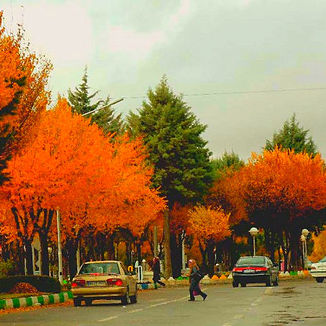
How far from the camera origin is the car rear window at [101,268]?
2888 cm

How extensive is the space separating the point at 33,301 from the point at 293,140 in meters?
56.0

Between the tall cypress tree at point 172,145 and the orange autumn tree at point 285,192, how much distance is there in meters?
6.16

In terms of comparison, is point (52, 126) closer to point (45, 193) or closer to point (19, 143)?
point (45, 193)

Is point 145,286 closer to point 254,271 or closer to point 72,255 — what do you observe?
point 72,255

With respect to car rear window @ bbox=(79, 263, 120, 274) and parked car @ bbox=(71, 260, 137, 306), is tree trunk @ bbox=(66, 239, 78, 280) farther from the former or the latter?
parked car @ bbox=(71, 260, 137, 306)

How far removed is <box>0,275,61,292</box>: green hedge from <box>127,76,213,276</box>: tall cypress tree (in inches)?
1157

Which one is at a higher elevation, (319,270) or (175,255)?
(175,255)

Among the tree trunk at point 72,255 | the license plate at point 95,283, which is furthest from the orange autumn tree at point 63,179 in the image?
the license plate at point 95,283

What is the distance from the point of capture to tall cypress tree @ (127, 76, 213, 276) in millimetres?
65875

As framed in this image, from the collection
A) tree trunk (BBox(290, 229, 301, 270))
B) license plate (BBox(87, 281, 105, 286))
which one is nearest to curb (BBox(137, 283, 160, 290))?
license plate (BBox(87, 281, 105, 286))

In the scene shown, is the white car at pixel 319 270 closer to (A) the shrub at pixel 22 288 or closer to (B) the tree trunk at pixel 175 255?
(A) the shrub at pixel 22 288

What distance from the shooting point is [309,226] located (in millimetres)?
75438

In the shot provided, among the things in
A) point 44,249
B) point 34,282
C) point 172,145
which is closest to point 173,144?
point 172,145

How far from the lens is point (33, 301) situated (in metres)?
30.4
